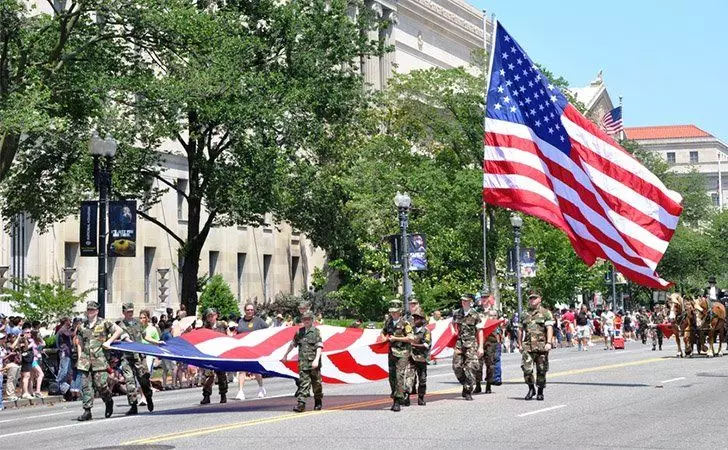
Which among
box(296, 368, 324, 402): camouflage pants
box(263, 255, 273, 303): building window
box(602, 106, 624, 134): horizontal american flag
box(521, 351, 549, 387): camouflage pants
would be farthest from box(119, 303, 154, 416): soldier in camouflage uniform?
box(602, 106, 624, 134): horizontal american flag

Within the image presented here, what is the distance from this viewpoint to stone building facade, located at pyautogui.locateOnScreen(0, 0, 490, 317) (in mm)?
53750

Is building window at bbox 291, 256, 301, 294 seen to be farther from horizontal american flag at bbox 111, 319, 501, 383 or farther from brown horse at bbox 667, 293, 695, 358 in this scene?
horizontal american flag at bbox 111, 319, 501, 383

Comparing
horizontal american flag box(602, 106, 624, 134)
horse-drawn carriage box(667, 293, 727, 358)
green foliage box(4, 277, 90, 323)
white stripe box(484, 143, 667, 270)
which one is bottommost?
horse-drawn carriage box(667, 293, 727, 358)

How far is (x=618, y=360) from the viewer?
41.8 metres

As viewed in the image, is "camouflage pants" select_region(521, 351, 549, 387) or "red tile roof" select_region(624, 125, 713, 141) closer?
"camouflage pants" select_region(521, 351, 549, 387)

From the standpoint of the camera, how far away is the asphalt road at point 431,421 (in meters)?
17.8

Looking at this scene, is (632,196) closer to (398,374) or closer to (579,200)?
(579,200)

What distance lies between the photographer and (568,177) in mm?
25906

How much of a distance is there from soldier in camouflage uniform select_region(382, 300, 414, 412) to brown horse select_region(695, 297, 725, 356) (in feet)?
61.1

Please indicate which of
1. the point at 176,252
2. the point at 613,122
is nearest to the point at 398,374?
the point at 176,252

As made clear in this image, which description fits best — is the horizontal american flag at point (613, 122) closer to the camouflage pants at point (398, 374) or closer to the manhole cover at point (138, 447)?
the camouflage pants at point (398, 374)

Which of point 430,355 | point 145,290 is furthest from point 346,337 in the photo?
point 145,290

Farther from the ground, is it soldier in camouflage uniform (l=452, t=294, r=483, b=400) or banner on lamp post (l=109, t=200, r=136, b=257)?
banner on lamp post (l=109, t=200, r=136, b=257)

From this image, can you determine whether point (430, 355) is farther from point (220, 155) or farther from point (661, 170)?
point (661, 170)
